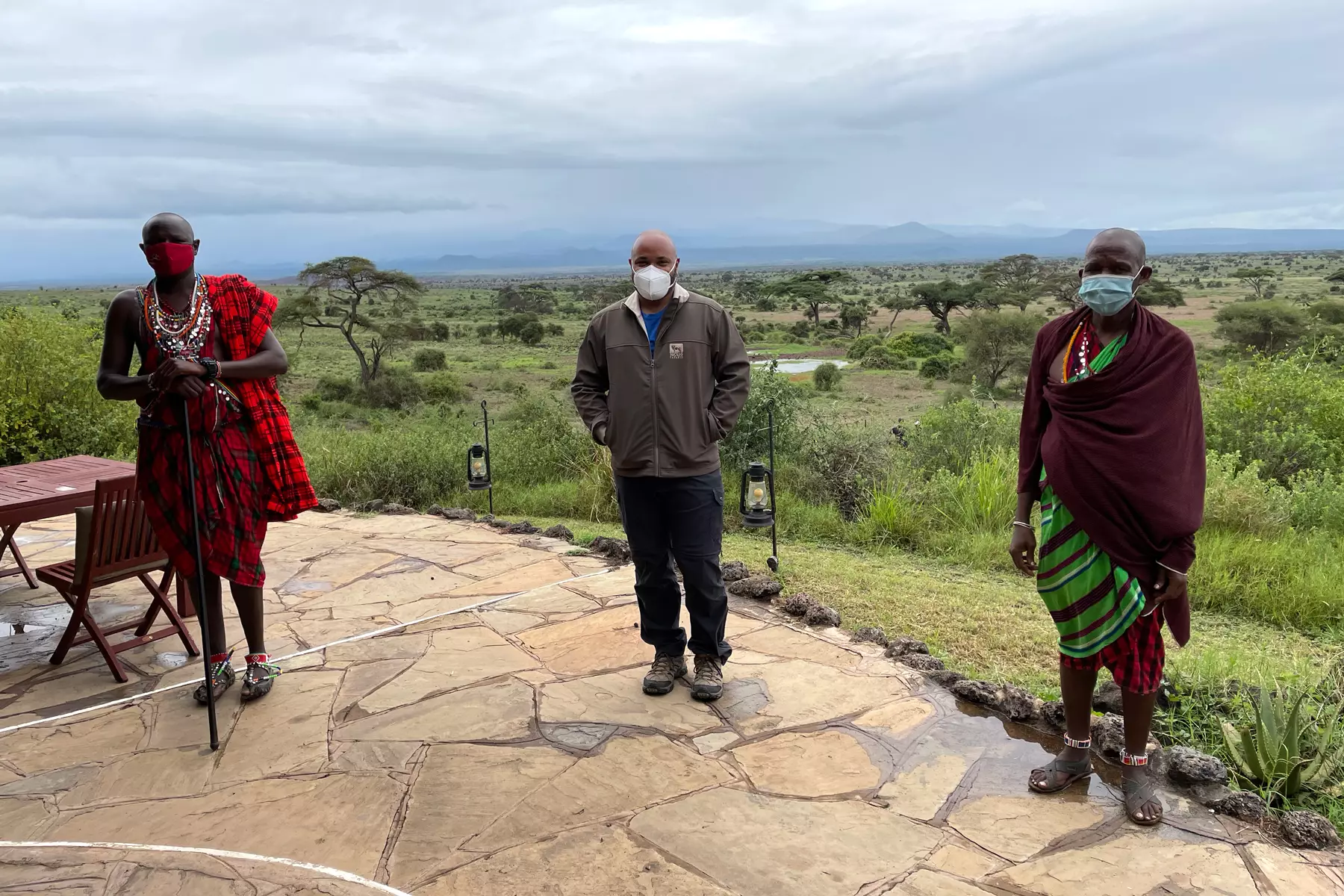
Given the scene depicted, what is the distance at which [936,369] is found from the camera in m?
28.2

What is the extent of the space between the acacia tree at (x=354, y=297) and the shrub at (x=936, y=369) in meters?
16.4

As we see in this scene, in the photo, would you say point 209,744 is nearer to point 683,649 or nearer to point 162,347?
point 162,347

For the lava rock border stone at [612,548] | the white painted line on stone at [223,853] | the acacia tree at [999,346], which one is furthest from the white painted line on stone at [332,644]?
the acacia tree at [999,346]

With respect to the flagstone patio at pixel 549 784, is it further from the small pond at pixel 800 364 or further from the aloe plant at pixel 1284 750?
the small pond at pixel 800 364

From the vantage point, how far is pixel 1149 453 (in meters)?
2.63

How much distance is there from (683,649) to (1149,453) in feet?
6.72

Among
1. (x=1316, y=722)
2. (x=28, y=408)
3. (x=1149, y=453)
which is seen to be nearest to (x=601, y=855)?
(x=1149, y=453)

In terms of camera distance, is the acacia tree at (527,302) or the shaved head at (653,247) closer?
the shaved head at (653,247)

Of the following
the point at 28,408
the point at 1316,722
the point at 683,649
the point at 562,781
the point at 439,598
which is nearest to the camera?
the point at 562,781

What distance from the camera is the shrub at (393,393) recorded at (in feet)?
80.7

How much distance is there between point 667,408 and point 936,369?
2626 centimetres

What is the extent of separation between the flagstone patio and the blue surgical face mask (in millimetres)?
1576

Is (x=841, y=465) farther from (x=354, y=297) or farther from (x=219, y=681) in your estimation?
(x=354, y=297)

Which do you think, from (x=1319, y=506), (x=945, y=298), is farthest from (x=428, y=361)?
(x=1319, y=506)
